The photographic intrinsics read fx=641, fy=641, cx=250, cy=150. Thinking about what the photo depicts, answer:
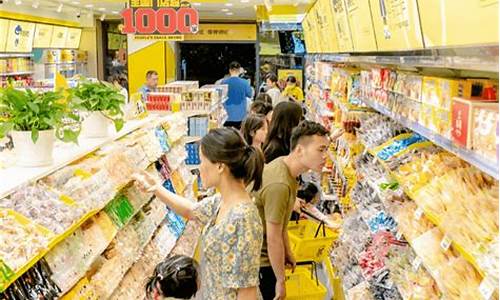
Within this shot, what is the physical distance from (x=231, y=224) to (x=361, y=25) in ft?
7.30

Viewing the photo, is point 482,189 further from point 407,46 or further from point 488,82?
point 407,46

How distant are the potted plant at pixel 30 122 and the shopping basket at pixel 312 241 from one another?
239 cm

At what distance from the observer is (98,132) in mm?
4398

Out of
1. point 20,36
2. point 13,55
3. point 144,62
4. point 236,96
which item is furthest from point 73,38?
point 236,96

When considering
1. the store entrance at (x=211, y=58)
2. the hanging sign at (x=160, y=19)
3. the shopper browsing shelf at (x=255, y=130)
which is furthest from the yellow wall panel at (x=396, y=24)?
the store entrance at (x=211, y=58)

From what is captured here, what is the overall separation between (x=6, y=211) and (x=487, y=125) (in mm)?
1913

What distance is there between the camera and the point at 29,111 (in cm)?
321

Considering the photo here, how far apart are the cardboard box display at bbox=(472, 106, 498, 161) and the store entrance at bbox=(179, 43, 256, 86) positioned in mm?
17968

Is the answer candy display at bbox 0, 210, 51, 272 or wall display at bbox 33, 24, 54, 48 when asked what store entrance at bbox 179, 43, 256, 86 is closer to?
wall display at bbox 33, 24, 54, 48

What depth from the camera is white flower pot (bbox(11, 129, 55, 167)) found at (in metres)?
3.22

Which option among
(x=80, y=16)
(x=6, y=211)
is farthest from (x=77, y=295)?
(x=80, y=16)

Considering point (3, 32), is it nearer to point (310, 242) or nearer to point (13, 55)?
point (13, 55)

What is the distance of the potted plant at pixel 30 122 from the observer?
3176mm

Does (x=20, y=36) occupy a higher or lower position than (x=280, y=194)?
higher
